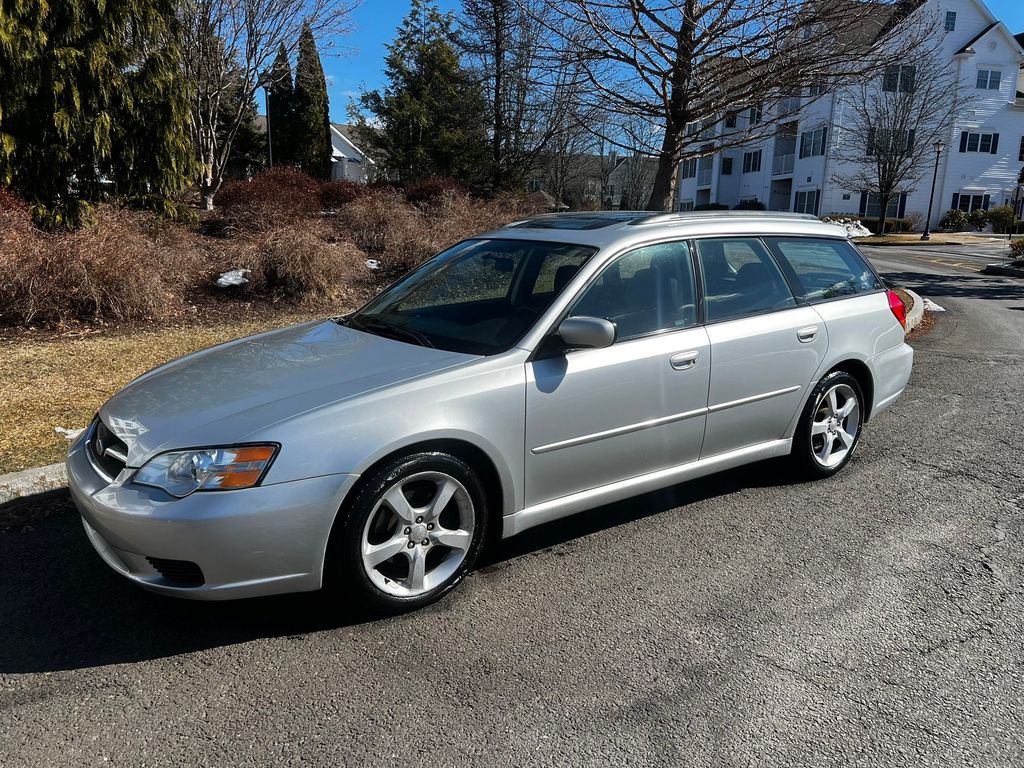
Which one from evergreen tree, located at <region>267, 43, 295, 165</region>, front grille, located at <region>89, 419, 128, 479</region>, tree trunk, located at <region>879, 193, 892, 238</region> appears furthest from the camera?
tree trunk, located at <region>879, 193, 892, 238</region>

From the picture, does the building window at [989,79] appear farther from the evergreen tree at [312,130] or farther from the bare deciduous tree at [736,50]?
the bare deciduous tree at [736,50]

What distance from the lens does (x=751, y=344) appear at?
14.0 ft

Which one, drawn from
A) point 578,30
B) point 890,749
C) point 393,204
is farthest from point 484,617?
point 393,204

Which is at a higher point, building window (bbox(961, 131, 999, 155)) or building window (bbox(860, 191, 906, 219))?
building window (bbox(961, 131, 999, 155))

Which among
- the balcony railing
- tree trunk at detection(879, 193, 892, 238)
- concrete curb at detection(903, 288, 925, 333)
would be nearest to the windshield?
concrete curb at detection(903, 288, 925, 333)

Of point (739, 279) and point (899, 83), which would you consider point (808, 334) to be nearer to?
point (739, 279)

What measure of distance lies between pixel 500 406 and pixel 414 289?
4.62 ft

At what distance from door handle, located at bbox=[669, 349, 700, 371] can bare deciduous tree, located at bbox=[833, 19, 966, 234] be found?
121 feet

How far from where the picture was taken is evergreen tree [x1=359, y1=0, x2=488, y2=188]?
81.9 ft

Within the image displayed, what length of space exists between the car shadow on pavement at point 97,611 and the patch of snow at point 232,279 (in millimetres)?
6538

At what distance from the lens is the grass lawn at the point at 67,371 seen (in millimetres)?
5055

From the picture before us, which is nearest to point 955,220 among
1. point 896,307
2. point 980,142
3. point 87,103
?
point 980,142

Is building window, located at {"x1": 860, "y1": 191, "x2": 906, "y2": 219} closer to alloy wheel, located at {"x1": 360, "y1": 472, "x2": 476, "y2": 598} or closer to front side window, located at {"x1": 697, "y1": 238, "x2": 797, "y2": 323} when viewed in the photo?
front side window, located at {"x1": 697, "y1": 238, "x2": 797, "y2": 323}

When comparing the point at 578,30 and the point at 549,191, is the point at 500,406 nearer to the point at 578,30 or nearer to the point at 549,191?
the point at 578,30
